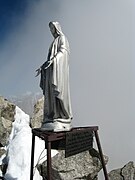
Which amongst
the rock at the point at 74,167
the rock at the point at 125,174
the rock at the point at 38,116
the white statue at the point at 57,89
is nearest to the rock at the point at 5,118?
the rock at the point at 38,116

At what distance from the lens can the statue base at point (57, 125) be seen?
3.02 metres

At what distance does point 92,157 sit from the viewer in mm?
4309

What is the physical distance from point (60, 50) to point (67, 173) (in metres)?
1.88

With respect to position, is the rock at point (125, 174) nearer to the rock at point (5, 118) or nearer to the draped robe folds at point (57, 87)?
the draped robe folds at point (57, 87)

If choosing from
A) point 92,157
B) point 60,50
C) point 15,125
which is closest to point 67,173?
point 92,157

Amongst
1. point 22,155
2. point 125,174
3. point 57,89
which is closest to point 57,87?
point 57,89

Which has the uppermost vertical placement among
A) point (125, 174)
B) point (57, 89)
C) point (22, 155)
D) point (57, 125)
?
point (57, 89)

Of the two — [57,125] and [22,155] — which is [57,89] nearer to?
[57,125]

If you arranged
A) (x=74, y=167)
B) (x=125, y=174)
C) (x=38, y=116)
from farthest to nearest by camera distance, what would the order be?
1. (x=38, y=116)
2. (x=125, y=174)
3. (x=74, y=167)

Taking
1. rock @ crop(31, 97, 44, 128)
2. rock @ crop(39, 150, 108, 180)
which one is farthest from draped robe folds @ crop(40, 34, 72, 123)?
rock @ crop(31, 97, 44, 128)

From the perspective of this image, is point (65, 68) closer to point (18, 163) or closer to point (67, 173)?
point (67, 173)

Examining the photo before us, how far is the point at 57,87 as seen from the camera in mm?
3113

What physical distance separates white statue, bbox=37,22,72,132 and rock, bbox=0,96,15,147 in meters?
3.21

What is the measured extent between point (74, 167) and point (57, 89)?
61.4 inches
